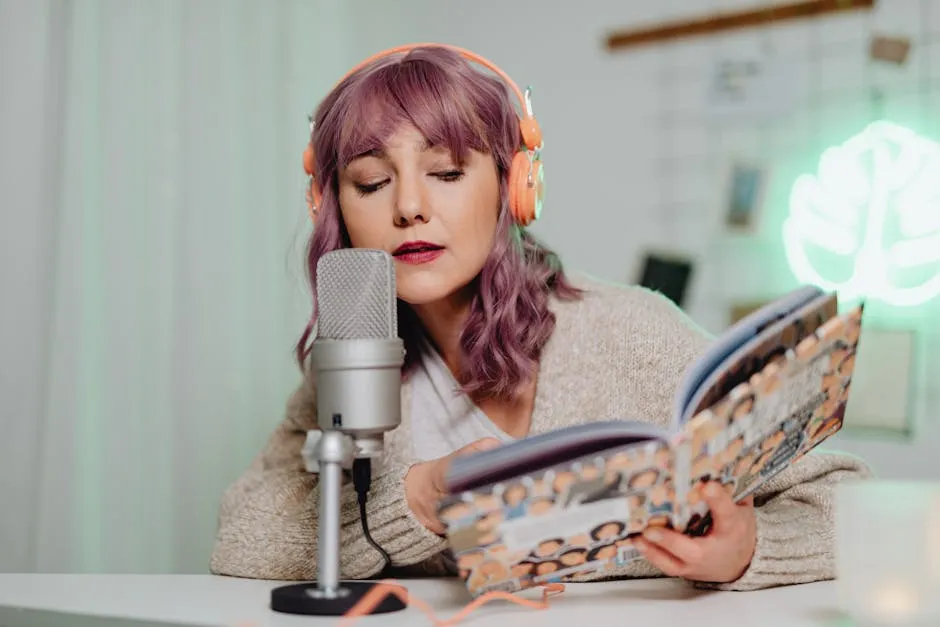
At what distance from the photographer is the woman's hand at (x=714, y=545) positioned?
0.72 m

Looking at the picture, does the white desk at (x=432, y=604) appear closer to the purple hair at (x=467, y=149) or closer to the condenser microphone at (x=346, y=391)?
the condenser microphone at (x=346, y=391)

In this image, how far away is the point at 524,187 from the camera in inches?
42.9

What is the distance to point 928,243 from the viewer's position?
1903 millimetres

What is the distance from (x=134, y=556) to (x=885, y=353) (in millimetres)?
1530

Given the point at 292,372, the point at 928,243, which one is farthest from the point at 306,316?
the point at 928,243

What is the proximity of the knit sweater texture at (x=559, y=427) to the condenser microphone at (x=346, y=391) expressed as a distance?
159 millimetres

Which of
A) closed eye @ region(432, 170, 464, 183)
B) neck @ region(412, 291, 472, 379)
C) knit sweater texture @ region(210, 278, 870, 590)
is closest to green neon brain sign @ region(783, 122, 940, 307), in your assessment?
knit sweater texture @ region(210, 278, 870, 590)

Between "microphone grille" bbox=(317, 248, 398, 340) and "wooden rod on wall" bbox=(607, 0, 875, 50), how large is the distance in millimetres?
1661

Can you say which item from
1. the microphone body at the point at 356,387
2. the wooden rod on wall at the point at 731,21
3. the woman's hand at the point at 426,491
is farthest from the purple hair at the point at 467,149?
the wooden rod on wall at the point at 731,21

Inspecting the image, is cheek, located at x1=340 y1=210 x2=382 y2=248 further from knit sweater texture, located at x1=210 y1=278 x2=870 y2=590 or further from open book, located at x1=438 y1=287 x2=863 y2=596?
open book, located at x1=438 y1=287 x2=863 y2=596

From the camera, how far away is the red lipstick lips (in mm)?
1053

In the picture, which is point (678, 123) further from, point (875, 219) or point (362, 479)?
point (362, 479)

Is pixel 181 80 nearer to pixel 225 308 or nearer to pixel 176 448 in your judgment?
pixel 225 308

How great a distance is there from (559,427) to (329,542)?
1.40 ft
